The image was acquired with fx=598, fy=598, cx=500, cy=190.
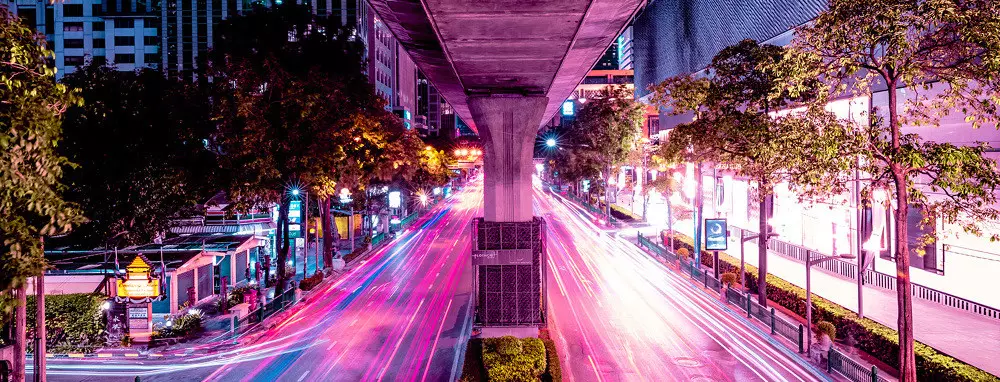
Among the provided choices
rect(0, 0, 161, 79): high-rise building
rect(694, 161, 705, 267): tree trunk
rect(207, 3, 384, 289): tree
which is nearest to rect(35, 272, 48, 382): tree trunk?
rect(207, 3, 384, 289): tree

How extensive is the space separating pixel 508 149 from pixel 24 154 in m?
13.5

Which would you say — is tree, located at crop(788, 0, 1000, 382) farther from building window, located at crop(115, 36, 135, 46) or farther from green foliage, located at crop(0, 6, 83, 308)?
building window, located at crop(115, 36, 135, 46)

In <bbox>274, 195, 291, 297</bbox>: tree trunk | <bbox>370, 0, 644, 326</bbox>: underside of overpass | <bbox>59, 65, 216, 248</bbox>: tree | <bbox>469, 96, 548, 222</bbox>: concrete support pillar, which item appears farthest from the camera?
<bbox>274, 195, 291, 297</bbox>: tree trunk

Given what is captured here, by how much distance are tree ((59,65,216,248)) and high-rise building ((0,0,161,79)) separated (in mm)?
79734

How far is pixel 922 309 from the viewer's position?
76.9 feet

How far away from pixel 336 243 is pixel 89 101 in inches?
1107

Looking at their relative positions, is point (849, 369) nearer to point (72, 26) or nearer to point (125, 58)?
point (125, 58)

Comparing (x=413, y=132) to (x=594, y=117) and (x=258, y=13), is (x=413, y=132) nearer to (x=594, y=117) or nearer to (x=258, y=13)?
(x=258, y=13)

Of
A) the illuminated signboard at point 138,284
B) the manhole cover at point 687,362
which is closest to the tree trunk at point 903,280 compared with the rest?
the manhole cover at point 687,362

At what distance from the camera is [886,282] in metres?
27.9

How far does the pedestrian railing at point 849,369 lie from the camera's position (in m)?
14.7

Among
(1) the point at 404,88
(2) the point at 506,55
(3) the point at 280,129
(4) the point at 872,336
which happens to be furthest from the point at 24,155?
(1) the point at 404,88

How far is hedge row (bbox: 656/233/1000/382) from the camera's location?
45.7 ft

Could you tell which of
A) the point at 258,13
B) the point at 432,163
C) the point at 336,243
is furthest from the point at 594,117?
the point at 258,13
